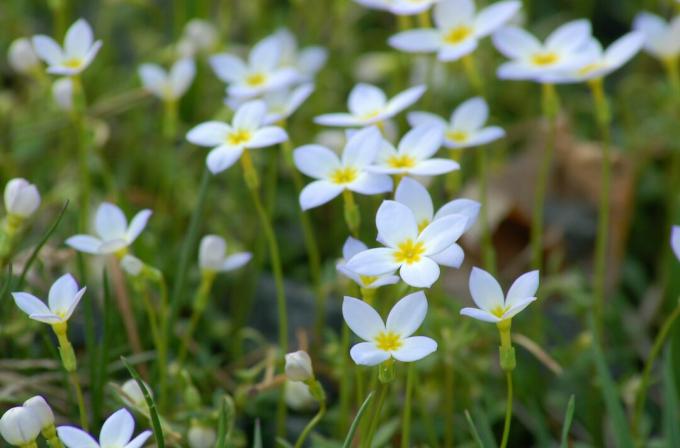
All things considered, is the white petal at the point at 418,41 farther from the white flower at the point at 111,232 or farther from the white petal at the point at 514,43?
the white flower at the point at 111,232

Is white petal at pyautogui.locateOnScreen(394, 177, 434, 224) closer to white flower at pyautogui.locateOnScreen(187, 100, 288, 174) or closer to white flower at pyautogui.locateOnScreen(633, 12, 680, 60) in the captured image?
white flower at pyautogui.locateOnScreen(187, 100, 288, 174)

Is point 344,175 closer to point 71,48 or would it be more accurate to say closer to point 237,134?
point 237,134

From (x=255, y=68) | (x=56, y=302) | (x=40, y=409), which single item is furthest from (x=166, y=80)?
(x=40, y=409)

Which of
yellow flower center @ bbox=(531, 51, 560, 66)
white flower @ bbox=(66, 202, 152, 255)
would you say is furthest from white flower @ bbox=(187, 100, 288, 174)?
yellow flower center @ bbox=(531, 51, 560, 66)

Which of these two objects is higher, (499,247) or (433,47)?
(433,47)

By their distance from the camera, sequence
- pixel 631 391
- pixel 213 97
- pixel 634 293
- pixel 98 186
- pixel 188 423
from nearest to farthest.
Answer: pixel 188 423 → pixel 631 391 → pixel 634 293 → pixel 98 186 → pixel 213 97

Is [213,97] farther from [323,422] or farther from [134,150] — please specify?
[323,422]

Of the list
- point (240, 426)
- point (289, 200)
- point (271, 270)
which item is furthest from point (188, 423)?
point (289, 200)
